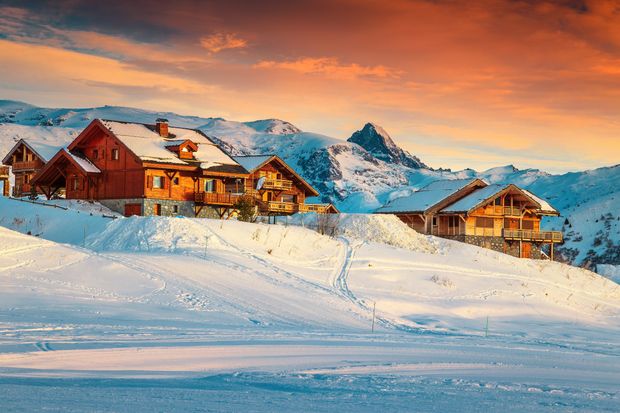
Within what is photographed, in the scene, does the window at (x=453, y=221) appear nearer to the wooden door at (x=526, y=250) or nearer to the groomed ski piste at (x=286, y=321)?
the wooden door at (x=526, y=250)

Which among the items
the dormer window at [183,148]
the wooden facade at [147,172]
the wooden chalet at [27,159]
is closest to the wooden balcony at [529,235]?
the wooden facade at [147,172]

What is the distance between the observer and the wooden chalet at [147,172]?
4925cm

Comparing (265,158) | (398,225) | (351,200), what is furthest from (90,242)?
(351,200)

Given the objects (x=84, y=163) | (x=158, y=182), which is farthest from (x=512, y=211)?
(x=84, y=163)

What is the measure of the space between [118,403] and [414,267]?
2436 cm

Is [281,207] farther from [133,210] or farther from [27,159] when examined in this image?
[27,159]

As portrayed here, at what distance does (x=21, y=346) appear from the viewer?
13898mm

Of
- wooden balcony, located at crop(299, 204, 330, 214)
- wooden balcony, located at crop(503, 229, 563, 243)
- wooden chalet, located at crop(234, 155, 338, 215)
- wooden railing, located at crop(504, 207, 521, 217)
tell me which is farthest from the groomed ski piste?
wooden railing, located at crop(504, 207, 521, 217)

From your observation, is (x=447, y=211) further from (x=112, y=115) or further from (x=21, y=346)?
(x=112, y=115)

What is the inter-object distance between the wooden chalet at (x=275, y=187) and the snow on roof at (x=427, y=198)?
6.35 meters

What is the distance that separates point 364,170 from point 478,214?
8803cm

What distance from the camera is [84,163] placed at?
52.2m

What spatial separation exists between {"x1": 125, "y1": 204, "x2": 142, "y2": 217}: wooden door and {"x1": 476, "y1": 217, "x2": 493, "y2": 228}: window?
94.8ft

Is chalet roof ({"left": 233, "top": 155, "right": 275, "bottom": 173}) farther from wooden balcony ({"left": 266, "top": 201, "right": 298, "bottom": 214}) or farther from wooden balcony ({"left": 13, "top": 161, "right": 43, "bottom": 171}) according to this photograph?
wooden balcony ({"left": 13, "top": 161, "right": 43, "bottom": 171})
